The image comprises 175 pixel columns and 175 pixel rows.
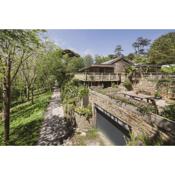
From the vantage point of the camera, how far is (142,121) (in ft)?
12.3

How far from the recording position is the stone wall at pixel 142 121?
10.1 ft

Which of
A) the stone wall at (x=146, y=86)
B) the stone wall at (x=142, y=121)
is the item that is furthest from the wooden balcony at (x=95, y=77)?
the stone wall at (x=142, y=121)

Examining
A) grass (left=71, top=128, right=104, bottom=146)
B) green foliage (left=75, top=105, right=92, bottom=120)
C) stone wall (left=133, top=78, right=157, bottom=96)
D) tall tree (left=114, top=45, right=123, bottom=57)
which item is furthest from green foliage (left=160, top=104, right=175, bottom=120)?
tall tree (left=114, top=45, right=123, bottom=57)

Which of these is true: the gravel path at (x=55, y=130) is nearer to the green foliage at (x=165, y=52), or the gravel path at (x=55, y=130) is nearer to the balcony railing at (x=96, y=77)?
the balcony railing at (x=96, y=77)

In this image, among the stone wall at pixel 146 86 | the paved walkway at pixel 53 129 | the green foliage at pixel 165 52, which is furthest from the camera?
the green foliage at pixel 165 52

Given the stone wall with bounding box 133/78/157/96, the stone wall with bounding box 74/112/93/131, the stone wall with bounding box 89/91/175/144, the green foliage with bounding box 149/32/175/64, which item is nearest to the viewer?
the stone wall with bounding box 89/91/175/144

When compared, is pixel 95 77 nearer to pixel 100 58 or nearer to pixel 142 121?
pixel 142 121

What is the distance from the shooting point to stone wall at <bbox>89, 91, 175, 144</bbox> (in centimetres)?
308

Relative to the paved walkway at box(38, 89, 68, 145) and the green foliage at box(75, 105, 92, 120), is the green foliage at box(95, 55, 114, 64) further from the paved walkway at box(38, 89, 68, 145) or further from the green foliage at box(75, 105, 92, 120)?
the green foliage at box(75, 105, 92, 120)

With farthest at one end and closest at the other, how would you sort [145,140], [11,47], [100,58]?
[100,58] < [11,47] < [145,140]

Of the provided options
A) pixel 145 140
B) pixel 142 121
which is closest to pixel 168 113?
Answer: pixel 142 121
